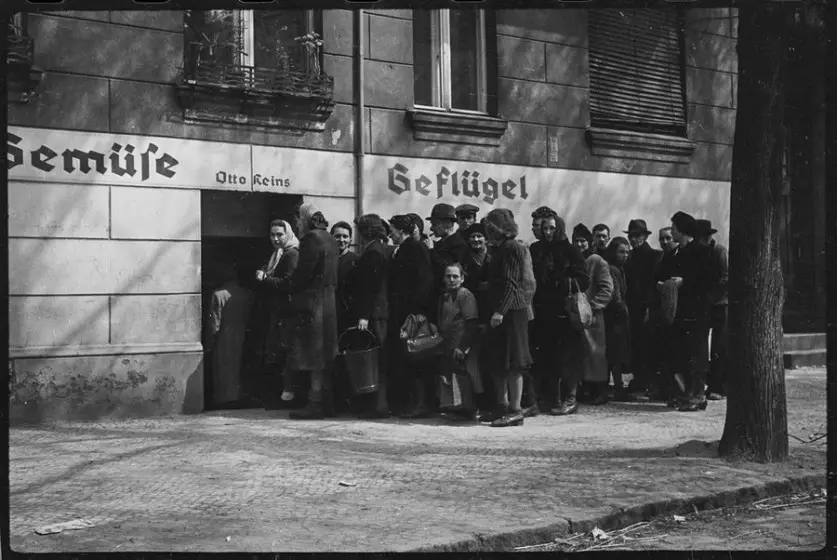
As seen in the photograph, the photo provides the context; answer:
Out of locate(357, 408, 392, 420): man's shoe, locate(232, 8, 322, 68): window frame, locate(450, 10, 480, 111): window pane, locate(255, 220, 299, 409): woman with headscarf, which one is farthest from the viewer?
locate(450, 10, 480, 111): window pane

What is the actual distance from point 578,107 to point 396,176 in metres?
2.68

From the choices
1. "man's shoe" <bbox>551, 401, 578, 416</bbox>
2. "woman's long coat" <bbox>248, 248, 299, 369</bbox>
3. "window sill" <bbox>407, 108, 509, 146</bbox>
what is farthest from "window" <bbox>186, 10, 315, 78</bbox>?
"man's shoe" <bbox>551, 401, 578, 416</bbox>

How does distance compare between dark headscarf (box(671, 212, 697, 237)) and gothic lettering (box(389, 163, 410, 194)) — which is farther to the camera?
gothic lettering (box(389, 163, 410, 194))

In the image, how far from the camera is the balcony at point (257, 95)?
10.8 meters

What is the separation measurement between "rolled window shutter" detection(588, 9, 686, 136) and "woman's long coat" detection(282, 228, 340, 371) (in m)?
4.72

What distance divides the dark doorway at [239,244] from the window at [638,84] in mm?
4222

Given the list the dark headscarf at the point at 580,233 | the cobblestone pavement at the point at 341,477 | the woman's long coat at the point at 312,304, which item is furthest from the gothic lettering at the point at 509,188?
the cobblestone pavement at the point at 341,477

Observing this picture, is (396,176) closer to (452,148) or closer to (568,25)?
(452,148)

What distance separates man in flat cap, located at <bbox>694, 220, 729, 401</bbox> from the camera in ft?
35.1

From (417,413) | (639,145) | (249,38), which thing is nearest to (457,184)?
(639,145)

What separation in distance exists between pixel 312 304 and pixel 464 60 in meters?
4.16

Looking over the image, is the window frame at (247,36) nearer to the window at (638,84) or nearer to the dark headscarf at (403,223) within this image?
the dark headscarf at (403,223)

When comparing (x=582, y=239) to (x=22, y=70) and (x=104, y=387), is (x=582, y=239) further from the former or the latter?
(x=22, y=70)

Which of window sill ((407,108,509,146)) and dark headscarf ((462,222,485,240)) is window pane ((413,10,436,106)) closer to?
window sill ((407,108,509,146))
